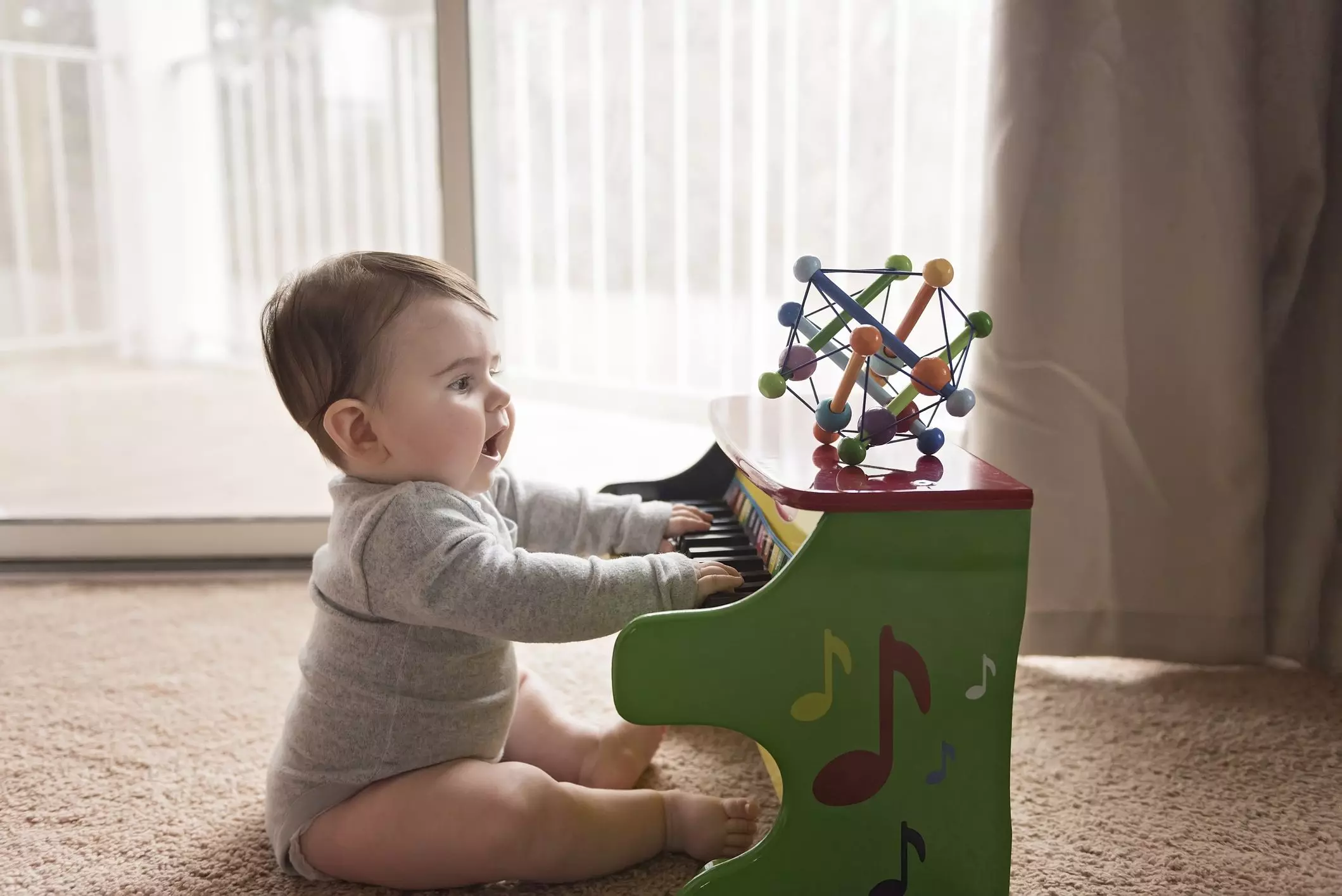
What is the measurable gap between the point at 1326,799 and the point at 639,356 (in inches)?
70.1

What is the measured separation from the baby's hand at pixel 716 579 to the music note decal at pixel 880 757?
0.46 feet

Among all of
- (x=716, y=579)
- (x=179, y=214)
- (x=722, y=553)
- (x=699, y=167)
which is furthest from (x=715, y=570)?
(x=179, y=214)

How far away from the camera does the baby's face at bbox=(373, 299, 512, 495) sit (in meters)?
0.90

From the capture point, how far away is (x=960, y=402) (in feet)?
2.89

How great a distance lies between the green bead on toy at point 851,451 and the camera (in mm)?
854

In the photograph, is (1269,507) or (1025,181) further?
(1269,507)

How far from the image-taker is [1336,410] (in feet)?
4.37

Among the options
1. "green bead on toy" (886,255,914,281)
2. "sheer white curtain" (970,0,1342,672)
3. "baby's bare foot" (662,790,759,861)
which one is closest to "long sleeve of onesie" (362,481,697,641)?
"baby's bare foot" (662,790,759,861)

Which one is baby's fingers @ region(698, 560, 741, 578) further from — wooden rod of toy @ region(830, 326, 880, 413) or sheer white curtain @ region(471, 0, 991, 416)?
sheer white curtain @ region(471, 0, 991, 416)

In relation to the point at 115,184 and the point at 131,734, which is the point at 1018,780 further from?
the point at 115,184

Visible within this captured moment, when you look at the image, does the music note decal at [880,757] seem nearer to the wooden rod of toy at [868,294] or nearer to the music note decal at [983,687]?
the music note decal at [983,687]

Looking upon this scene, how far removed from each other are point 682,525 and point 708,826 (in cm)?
30

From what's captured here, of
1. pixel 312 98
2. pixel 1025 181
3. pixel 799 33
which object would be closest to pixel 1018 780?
pixel 1025 181

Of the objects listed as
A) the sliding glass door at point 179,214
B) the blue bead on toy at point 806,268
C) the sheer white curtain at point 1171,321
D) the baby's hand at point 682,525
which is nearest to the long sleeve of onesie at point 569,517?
the baby's hand at point 682,525
